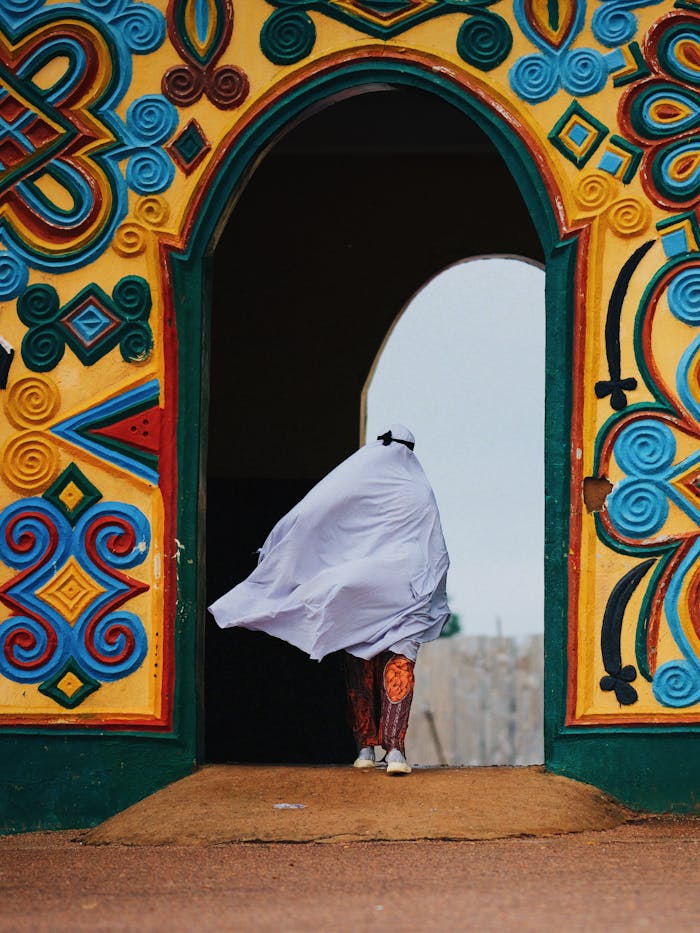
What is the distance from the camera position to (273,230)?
11555 mm

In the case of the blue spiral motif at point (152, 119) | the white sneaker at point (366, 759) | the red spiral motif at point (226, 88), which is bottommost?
the white sneaker at point (366, 759)

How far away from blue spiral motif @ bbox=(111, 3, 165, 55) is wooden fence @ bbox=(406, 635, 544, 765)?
9452 millimetres

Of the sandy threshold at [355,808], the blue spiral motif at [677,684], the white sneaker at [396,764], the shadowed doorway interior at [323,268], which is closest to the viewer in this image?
the sandy threshold at [355,808]

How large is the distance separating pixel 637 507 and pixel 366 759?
1.69m

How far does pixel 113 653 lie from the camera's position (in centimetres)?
759

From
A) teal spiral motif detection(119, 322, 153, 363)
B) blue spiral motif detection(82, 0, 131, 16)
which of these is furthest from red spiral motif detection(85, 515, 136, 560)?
blue spiral motif detection(82, 0, 131, 16)

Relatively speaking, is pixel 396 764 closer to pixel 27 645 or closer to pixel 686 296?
pixel 27 645

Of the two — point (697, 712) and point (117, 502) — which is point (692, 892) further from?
point (117, 502)

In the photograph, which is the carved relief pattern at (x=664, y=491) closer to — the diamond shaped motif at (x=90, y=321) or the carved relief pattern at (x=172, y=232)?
the carved relief pattern at (x=172, y=232)

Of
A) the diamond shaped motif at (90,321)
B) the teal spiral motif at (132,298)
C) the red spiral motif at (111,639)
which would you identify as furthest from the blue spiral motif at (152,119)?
the red spiral motif at (111,639)

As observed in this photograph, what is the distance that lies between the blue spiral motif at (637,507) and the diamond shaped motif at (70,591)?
93.7 inches

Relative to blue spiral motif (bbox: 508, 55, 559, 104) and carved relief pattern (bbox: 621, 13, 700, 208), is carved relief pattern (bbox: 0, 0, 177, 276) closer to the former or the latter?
blue spiral motif (bbox: 508, 55, 559, 104)

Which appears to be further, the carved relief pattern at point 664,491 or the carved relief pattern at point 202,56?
the carved relief pattern at point 202,56

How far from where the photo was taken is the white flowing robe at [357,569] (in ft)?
24.7
